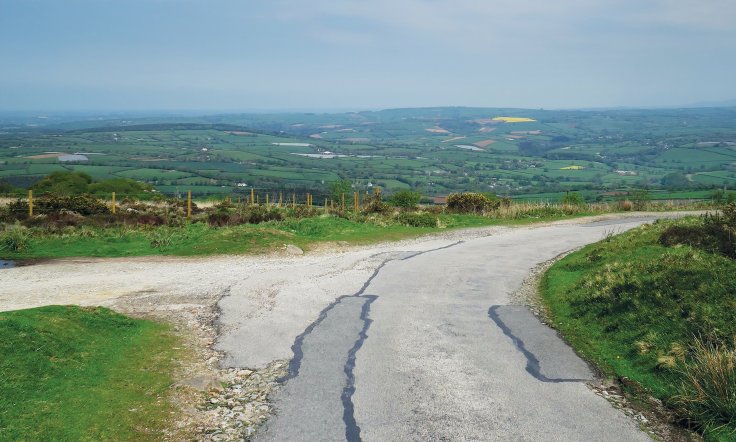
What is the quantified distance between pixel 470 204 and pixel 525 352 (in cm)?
2866

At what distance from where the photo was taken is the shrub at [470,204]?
38.7 m

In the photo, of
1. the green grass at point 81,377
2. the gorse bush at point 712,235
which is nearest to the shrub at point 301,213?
the gorse bush at point 712,235

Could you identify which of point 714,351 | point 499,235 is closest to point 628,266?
point 714,351

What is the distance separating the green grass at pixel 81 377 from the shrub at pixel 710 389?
7.05 m

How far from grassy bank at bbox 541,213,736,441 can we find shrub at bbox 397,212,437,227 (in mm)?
14497

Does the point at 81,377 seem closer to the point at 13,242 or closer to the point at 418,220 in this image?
the point at 13,242

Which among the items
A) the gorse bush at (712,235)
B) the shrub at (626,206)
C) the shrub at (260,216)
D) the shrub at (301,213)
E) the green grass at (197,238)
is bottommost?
the shrub at (626,206)

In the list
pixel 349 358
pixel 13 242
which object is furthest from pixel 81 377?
pixel 13 242

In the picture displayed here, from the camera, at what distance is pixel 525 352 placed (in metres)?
10.9

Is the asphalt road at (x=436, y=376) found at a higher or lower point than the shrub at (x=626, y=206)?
higher

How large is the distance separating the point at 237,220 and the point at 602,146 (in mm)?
166359

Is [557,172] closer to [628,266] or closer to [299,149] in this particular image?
[299,149]

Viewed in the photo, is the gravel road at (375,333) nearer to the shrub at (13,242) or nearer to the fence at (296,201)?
the shrub at (13,242)

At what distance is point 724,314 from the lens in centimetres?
1041
